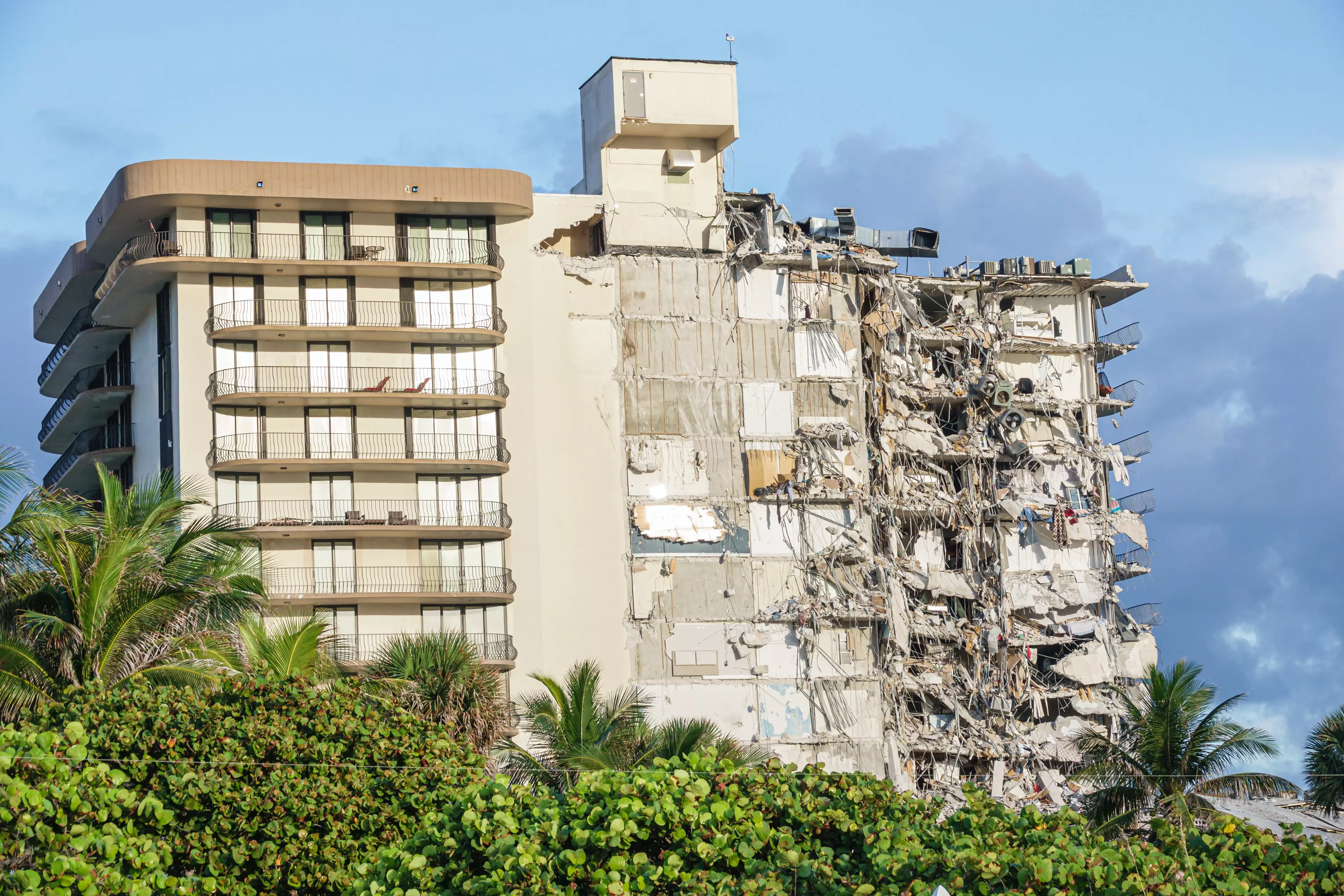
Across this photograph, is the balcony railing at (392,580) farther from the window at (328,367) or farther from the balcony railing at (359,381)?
the window at (328,367)

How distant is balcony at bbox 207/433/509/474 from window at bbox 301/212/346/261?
6.10 meters

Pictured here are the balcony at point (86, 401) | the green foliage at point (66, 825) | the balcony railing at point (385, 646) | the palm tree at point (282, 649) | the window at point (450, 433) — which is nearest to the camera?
the green foliage at point (66, 825)

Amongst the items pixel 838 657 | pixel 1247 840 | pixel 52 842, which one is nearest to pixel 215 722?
pixel 52 842

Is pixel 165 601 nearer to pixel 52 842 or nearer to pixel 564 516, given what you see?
pixel 52 842

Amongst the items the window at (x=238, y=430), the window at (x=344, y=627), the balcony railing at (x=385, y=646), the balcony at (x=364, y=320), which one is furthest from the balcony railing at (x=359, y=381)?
the balcony railing at (x=385, y=646)

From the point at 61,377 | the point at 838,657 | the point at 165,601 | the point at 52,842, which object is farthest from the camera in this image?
the point at 61,377

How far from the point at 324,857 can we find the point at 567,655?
29404 mm

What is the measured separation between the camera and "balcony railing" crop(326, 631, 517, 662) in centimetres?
5856

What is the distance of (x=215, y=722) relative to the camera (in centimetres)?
3366

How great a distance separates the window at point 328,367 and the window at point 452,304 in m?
2.77

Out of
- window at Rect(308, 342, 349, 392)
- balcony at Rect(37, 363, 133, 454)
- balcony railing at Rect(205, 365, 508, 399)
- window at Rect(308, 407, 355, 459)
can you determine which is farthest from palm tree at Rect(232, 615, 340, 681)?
balcony at Rect(37, 363, 133, 454)

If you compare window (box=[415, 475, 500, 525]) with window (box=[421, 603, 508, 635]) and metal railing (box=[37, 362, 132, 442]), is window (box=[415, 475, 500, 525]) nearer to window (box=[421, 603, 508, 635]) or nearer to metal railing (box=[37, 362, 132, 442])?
window (box=[421, 603, 508, 635])

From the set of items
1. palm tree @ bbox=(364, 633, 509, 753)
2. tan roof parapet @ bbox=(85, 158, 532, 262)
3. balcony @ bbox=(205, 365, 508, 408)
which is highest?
tan roof parapet @ bbox=(85, 158, 532, 262)

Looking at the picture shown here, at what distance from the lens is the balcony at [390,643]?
5856cm
